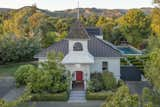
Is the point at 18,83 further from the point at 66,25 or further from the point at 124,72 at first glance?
the point at 66,25

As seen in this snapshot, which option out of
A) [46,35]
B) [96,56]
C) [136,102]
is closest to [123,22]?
[46,35]

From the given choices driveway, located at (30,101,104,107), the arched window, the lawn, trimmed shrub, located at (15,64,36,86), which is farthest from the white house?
the lawn

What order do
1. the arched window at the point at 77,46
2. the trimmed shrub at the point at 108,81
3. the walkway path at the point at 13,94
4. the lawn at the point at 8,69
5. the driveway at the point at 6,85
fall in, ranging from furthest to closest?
the lawn at the point at 8,69
the driveway at the point at 6,85
the arched window at the point at 77,46
the trimmed shrub at the point at 108,81
the walkway path at the point at 13,94

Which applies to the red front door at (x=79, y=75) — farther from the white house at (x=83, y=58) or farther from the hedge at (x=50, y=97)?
the hedge at (x=50, y=97)

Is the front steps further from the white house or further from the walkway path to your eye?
the walkway path

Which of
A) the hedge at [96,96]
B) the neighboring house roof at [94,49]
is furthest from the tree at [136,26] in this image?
the hedge at [96,96]
